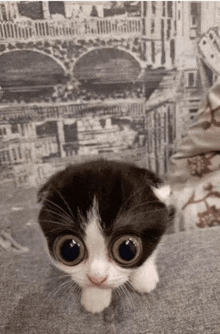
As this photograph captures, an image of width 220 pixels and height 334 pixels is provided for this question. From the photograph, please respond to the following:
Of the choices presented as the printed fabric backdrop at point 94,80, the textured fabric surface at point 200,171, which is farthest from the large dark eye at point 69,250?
the printed fabric backdrop at point 94,80

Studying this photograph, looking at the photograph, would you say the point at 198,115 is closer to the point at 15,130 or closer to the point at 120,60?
the point at 120,60

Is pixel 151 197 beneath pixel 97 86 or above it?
beneath

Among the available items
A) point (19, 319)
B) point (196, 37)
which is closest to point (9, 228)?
point (19, 319)

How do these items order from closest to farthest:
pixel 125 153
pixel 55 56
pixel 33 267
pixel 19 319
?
pixel 19 319
pixel 33 267
pixel 55 56
pixel 125 153

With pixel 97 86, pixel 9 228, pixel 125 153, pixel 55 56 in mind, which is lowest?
pixel 9 228

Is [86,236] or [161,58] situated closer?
[86,236]

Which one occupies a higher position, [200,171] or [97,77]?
[97,77]

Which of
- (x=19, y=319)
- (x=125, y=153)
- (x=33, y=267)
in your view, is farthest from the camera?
(x=125, y=153)

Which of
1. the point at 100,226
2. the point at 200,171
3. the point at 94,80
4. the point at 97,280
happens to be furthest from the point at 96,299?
the point at 94,80

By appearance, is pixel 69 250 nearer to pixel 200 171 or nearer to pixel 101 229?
pixel 101 229
